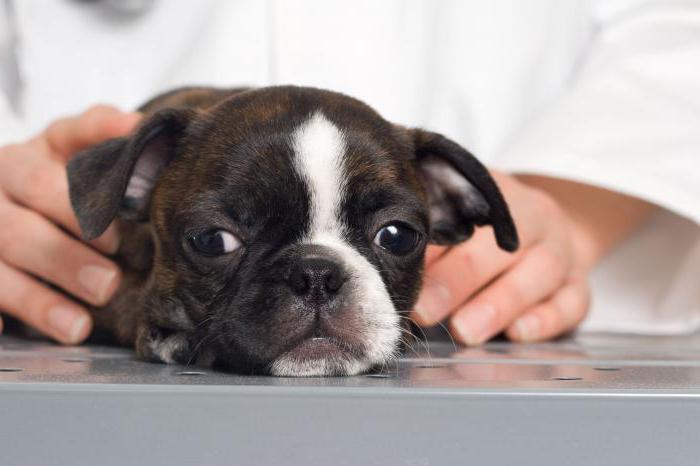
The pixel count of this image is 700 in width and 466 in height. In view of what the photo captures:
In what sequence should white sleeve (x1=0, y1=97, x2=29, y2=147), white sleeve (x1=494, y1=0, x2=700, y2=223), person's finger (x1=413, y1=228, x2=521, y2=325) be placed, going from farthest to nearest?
white sleeve (x1=0, y1=97, x2=29, y2=147) → white sleeve (x1=494, y1=0, x2=700, y2=223) → person's finger (x1=413, y1=228, x2=521, y2=325)

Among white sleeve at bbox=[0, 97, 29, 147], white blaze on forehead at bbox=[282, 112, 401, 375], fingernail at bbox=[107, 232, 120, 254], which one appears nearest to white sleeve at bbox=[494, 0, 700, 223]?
white blaze on forehead at bbox=[282, 112, 401, 375]

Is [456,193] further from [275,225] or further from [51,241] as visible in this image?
[51,241]

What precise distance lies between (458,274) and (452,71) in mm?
1041

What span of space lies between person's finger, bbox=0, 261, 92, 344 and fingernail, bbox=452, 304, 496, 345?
0.74m

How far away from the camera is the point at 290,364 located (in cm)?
133

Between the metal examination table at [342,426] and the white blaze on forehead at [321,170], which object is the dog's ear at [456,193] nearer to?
the white blaze on forehead at [321,170]

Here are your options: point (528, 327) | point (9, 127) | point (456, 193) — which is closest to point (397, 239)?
point (456, 193)

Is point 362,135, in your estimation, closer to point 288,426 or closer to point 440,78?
point 288,426

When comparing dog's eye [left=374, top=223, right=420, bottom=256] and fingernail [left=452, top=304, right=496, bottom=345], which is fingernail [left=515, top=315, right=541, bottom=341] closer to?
fingernail [left=452, top=304, right=496, bottom=345]

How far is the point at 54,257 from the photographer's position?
6.00 ft

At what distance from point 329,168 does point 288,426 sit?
2.12ft

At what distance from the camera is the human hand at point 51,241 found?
178 centimetres

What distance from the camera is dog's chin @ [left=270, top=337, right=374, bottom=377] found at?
1322mm

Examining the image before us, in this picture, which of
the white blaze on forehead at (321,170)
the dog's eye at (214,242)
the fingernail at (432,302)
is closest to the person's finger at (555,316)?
the fingernail at (432,302)
